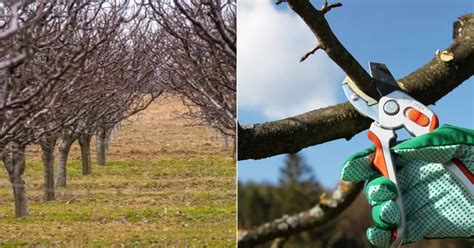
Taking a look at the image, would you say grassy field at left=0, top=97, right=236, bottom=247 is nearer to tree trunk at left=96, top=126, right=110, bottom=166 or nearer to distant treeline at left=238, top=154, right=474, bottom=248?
tree trunk at left=96, top=126, right=110, bottom=166

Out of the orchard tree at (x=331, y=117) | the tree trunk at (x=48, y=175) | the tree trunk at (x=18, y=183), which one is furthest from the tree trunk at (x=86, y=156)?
the orchard tree at (x=331, y=117)

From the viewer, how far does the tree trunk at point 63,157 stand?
339cm

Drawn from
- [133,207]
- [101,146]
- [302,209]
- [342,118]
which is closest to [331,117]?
[342,118]

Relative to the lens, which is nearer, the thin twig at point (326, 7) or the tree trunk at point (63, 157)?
the thin twig at point (326, 7)

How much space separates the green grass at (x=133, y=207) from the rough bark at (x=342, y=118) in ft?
7.09

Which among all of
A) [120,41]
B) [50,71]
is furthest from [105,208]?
[50,71]

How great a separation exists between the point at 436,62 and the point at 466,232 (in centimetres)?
22

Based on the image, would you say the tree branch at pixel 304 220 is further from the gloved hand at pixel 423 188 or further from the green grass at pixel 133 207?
the green grass at pixel 133 207

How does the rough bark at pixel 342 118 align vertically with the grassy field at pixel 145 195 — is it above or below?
above

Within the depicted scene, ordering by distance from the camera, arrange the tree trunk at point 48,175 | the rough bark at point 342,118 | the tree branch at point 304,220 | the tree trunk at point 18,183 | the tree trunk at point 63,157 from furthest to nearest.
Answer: the tree trunk at point 63,157
the tree trunk at point 48,175
the tree trunk at point 18,183
the rough bark at point 342,118
the tree branch at point 304,220

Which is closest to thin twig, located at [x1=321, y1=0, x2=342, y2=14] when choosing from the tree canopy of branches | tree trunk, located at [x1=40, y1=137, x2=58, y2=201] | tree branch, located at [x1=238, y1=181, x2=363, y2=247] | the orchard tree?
the orchard tree

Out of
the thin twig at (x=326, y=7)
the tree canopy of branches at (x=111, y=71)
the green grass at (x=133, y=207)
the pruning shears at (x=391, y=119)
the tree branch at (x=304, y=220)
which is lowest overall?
the green grass at (x=133, y=207)

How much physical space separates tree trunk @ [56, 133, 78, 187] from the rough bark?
270 centimetres

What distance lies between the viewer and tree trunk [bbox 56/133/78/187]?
339 cm
